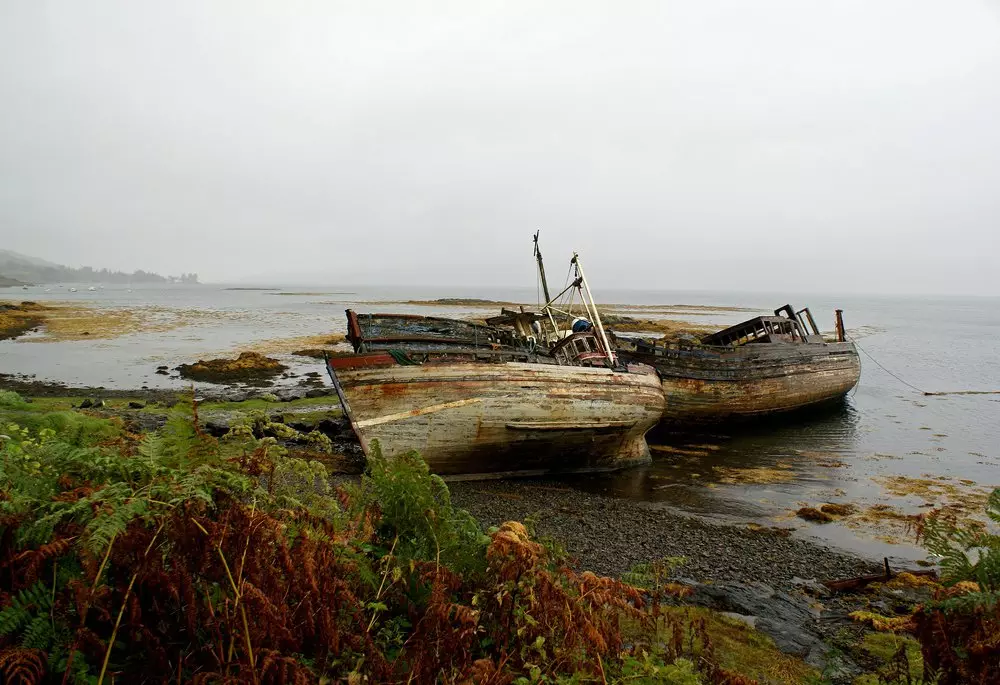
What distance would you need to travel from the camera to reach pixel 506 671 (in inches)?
122

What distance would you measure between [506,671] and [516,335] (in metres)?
13.9

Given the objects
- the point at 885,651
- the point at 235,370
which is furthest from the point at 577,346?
the point at 235,370

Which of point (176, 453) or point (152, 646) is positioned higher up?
point (176, 453)

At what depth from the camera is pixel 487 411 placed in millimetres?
11570

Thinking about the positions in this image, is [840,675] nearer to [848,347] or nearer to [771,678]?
[771,678]

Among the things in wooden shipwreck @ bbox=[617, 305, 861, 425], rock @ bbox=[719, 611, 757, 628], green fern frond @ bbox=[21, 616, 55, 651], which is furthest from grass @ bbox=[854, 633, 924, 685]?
wooden shipwreck @ bbox=[617, 305, 861, 425]

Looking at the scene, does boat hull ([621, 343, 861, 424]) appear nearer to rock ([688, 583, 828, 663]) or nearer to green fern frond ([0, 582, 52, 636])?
rock ([688, 583, 828, 663])

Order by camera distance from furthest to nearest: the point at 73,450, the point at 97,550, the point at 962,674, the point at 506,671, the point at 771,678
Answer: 1. the point at 771,678
2. the point at 962,674
3. the point at 506,671
4. the point at 73,450
5. the point at 97,550

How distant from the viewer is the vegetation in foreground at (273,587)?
95.1 inches

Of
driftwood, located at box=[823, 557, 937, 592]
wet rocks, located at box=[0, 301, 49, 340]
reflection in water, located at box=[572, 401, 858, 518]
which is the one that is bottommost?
reflection in water, located at box=[572, 401, 858, 518]

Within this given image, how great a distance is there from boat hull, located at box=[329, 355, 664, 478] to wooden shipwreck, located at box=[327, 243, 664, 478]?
0.02 meters

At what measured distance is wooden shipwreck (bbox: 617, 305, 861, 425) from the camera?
1880 centimetres

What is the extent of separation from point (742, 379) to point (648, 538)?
40.0 feet

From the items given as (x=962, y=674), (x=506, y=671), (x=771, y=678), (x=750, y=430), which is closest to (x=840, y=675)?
(x=771, y=678)
